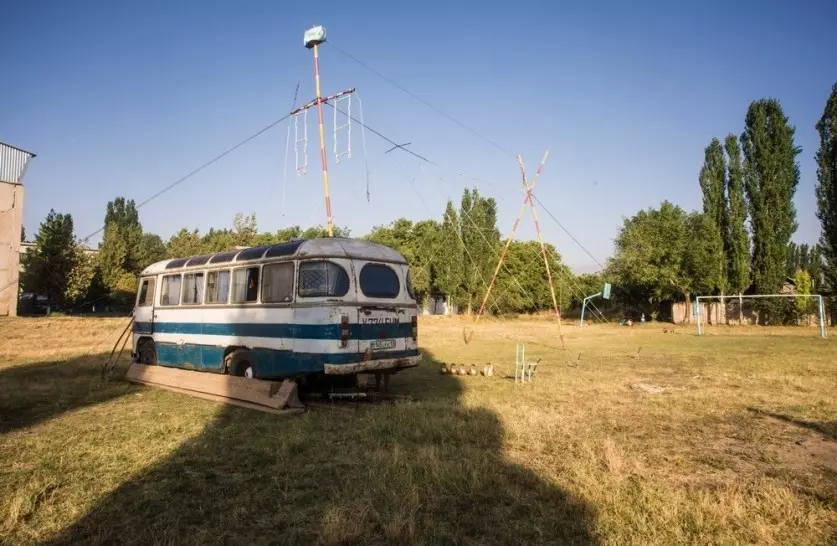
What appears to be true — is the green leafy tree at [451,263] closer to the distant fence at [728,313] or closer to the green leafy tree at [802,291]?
the distant fence at [728,313]

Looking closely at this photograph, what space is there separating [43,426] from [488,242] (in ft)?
154

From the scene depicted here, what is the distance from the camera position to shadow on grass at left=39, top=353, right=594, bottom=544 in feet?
14.2

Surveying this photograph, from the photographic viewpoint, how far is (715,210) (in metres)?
43.5

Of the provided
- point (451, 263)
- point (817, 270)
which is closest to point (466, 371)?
point (451, 263)

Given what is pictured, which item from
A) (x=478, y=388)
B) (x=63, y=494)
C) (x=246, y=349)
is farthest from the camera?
(x=478, y=388)

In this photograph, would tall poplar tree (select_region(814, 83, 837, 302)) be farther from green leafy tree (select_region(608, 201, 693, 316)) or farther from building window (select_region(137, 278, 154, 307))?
building window (select_region(137, 278, 154, 307))

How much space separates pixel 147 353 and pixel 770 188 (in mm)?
44943

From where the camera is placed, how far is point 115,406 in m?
10.3

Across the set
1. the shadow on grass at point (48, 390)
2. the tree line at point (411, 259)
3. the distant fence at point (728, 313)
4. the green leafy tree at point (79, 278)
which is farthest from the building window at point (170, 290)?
the distant fence at point (728, 313)

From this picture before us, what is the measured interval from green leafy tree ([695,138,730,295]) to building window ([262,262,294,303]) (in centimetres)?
4195

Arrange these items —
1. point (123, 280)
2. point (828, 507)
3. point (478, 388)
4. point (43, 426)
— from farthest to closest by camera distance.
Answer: point (123, 280) → point (478, 388) → point (43, 426) → point (828, 507)

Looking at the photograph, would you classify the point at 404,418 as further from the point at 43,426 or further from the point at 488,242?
the point at 488,242

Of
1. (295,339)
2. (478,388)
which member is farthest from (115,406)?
(478,388)

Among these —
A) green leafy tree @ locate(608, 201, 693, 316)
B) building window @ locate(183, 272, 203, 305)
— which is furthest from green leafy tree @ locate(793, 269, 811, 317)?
building window @ locate(183, 272, 203, 305)
